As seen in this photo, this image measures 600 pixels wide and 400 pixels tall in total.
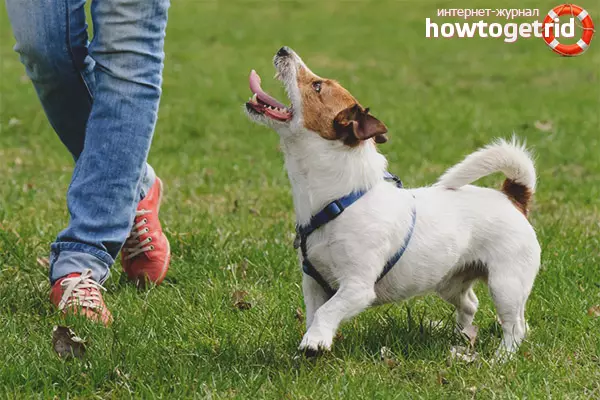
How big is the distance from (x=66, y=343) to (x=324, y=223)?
1014mm

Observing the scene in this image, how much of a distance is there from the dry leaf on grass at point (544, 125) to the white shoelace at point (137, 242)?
550cm

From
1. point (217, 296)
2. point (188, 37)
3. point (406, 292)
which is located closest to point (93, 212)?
point (217, 296)

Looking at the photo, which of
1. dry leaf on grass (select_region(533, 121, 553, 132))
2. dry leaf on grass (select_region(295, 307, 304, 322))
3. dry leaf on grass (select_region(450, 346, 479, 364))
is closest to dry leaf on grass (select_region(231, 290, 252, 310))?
A: dry leaf on grass (select_region(295, 307, 304, 322))

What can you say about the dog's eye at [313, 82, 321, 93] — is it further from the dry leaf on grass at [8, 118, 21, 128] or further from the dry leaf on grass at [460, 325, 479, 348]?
the dry leaf on grass at [8, 118, 21, 128]

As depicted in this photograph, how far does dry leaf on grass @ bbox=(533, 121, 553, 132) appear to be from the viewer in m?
9.05

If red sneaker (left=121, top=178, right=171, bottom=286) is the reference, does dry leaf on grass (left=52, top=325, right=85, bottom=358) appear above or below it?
above

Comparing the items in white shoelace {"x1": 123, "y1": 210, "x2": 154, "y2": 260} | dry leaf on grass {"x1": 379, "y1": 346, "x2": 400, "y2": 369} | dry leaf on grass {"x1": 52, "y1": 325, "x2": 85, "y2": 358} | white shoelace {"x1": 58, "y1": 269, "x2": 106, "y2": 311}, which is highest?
dry leaf on grass {"x1": 52, "y1": 325, "x2": 85, "y2": 358}

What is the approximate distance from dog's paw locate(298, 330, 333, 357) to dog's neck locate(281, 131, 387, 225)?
450 mm


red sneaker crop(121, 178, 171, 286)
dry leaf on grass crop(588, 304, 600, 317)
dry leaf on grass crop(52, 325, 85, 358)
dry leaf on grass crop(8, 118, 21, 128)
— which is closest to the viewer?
dry leaf on grass crop(52, 325, 85, 358)

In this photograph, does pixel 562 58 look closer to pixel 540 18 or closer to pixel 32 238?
pixel 540 18

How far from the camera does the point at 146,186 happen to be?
464cm

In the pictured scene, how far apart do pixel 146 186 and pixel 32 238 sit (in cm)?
77

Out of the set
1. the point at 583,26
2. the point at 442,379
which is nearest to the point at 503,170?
the point at 442,379

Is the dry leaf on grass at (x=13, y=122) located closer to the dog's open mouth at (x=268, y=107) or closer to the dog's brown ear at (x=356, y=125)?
the dog's open mouth at (x=268, y=107)
